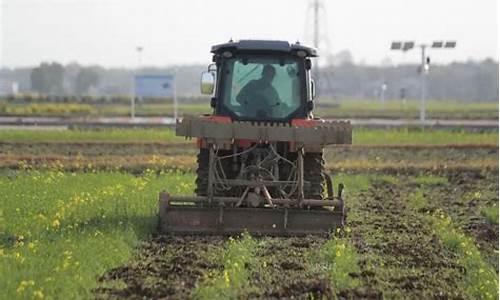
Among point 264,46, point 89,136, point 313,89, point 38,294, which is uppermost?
point 264,46

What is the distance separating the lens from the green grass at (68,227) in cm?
822

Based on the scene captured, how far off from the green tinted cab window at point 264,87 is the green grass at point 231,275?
9.35ft

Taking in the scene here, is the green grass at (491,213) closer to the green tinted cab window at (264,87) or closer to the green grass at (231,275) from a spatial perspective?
the green tinted cab window at (264,87)

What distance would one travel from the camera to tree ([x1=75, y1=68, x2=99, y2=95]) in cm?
10850

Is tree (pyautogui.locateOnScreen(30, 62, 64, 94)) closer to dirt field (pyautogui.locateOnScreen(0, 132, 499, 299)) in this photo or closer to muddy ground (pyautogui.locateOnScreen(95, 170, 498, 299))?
dirt field (pyautogui.locateOnScreen(0, 132, 499, 299))

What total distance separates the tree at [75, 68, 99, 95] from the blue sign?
34718 millimetres

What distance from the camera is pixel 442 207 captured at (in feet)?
52.4

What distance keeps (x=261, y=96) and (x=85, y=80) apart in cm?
10169

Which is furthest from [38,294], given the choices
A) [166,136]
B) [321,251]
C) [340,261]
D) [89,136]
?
[89,136]

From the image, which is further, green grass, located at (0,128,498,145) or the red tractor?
green grass, located at (0,128,498,145)

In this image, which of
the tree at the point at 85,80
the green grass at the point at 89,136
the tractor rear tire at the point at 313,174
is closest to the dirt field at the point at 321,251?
the tractor rear tire at the point at 313,174

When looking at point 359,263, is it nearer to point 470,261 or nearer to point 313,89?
point 470,261

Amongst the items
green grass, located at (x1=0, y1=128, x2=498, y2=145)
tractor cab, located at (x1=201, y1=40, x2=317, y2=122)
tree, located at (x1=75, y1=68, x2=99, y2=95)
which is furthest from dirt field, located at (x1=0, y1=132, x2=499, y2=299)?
tree, located at (x1=75, y1=68, x2=99, y2=95)

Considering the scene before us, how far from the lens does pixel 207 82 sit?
43.6 feet
